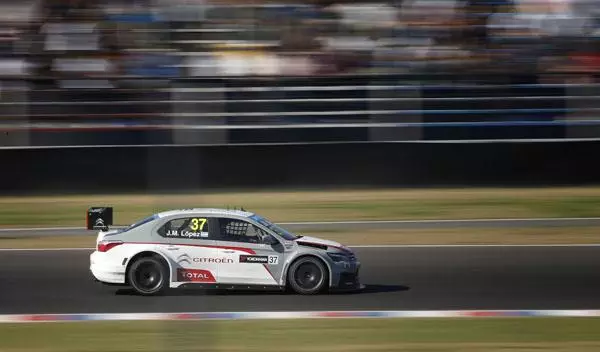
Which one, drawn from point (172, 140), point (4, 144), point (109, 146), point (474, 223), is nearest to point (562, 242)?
point (474, 223)

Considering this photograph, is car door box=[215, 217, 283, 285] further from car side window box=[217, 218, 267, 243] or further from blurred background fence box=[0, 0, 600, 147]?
blurred background fence box=[0, 0, 600, 147]

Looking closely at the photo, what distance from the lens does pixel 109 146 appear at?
16.6 meters

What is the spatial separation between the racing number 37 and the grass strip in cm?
155

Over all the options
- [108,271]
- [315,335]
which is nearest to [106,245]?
[108,271]

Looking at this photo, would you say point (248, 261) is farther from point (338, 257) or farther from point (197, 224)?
point (338, 257)

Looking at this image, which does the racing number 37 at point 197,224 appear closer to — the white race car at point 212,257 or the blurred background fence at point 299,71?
the white race car at point 212,257

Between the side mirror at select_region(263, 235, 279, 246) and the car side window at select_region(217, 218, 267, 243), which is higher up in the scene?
the car side window at select_region(217, 218, 267, 243)

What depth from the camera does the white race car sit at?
10.0 metres

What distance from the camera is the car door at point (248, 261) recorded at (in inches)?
394

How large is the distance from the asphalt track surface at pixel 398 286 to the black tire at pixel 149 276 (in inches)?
4.5

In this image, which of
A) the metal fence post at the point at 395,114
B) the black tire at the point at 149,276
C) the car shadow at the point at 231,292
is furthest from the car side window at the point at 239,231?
the metal fence post at the point at 395,114

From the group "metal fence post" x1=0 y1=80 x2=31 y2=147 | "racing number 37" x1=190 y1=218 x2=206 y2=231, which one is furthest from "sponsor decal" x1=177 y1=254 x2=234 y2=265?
"metal fence post" x1=0 y1=80 x2=31 y2=147

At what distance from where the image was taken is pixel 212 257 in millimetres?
10000

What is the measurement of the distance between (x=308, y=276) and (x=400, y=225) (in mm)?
5210
